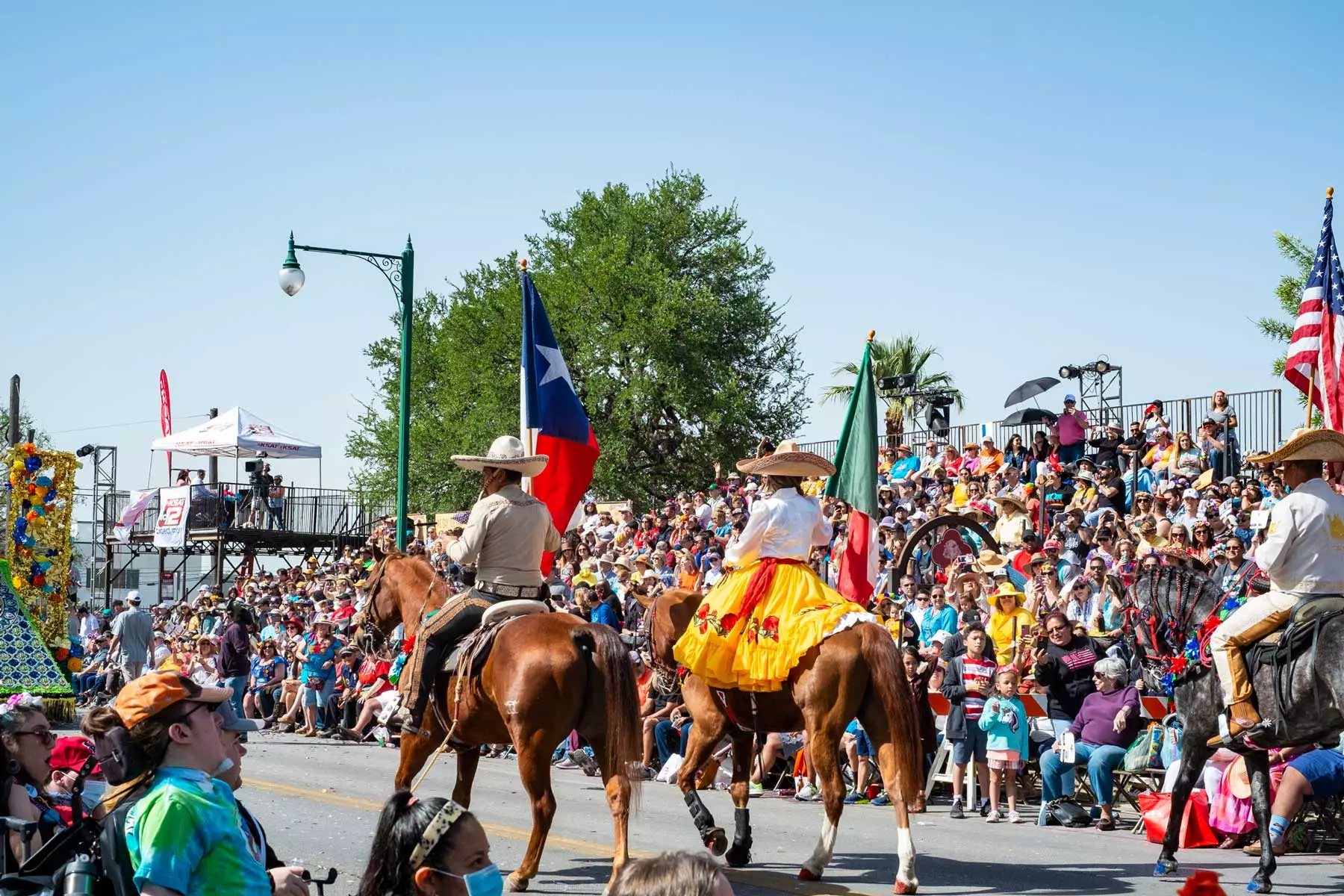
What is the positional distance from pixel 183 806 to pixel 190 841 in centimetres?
10

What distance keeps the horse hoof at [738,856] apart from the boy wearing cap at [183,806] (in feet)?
20.6

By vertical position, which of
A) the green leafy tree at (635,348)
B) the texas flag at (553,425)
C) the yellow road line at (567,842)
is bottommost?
the yellow road line at (567,842)

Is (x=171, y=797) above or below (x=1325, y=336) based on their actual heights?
below

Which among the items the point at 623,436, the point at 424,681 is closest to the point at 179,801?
the point at 424,681

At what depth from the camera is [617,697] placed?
9.48 m

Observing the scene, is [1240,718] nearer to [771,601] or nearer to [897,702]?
[897,702]

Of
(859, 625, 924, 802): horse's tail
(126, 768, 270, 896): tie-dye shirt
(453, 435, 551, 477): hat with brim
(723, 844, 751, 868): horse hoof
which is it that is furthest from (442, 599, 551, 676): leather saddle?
(126, 768, 270, 896): tie-dye shirt

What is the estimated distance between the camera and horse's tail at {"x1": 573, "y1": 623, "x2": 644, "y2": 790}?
9.40m

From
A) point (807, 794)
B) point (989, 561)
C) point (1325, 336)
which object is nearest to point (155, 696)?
point (807, 794)

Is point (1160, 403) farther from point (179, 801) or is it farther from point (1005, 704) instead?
point (179, 801)

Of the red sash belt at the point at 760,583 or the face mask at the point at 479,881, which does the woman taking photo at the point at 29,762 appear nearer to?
the face mask at the point at 479,881

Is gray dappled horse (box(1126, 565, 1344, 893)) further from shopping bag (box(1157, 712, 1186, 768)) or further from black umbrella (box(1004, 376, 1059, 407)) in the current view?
black umbrella (box(1004, 376, 1059, 407))

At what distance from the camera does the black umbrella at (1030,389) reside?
26547mm

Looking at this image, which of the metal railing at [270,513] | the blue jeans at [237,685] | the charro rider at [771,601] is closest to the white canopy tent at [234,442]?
the metal railing at [270,513]
